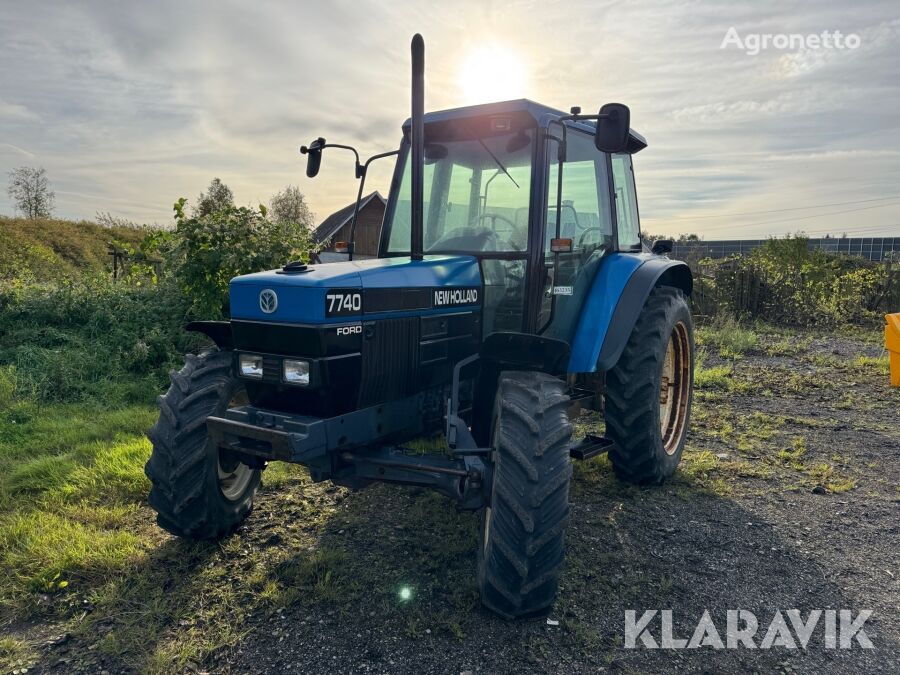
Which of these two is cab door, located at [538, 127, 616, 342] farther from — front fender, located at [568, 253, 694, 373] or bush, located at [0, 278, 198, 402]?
bush, located at [0, 278, 198, 402]

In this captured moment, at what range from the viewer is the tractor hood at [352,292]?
2.59 m

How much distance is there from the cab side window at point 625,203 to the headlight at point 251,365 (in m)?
2.62

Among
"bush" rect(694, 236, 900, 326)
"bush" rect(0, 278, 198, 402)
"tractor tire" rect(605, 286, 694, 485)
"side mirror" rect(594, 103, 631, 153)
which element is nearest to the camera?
"side mirror" rect(594, 103, 631, 153)

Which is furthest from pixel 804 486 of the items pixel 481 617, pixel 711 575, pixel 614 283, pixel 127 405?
pixel 127 405

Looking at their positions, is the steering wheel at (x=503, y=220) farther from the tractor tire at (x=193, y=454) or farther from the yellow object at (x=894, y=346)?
the yellow object at (x=894, y=346)

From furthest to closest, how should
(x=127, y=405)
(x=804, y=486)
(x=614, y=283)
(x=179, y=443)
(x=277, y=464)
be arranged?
1. (x=127, y=405)
2. (x=277, y=464)
3. (x=804, y=486)
4. (x=614, y=283)
5. (x=179, y=443)

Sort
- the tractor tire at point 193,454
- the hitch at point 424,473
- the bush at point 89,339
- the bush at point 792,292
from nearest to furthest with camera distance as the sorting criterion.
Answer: the hitch at point 424,473
the tractor tire at point 193,454
the bush at point 89,339
the bush at point 792,292

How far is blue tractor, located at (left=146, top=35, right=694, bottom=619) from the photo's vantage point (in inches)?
101

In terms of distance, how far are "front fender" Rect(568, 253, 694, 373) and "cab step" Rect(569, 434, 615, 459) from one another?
17.5 inches

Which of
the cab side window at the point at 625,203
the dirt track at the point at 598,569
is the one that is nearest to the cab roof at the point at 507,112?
the cab side window at the point at 625,203

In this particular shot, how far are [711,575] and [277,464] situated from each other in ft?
9.72

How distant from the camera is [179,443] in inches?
115

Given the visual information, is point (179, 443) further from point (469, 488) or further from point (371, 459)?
point (469, 488)

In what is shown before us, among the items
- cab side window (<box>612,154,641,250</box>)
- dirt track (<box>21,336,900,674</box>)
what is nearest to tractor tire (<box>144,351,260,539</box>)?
dirt track (<box>21,336,900,674</box>)
